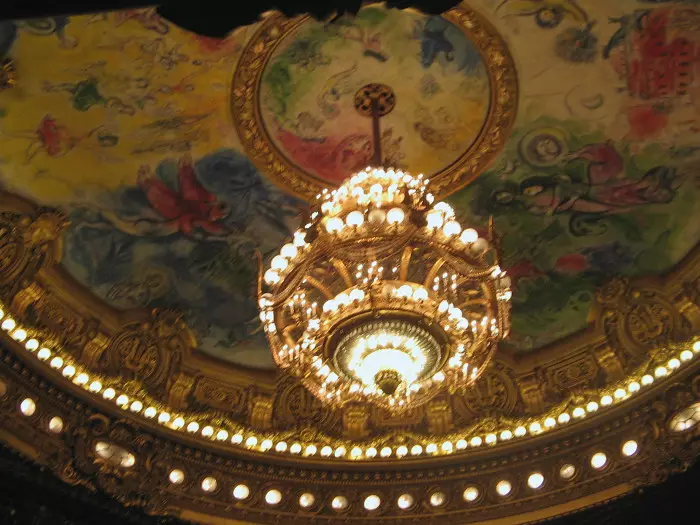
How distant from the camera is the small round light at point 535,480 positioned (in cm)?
1033

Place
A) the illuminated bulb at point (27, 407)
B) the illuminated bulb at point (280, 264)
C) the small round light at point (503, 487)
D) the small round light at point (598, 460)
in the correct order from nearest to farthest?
the illuminated bulb at point (280, 264)
the illuminated bulb at point (27, 407)
the small round light at point (598, 460)
the small round light at point (503, 487)

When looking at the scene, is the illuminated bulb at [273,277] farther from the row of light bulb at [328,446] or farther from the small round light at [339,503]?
the small round light at [339,503]

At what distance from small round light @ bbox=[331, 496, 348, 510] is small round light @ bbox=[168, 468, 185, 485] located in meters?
1.81

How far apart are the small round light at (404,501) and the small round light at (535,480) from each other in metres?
1.40

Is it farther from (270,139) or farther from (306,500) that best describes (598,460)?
(270,139)

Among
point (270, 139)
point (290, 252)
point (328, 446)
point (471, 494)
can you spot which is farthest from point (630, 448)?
point (270, 139)

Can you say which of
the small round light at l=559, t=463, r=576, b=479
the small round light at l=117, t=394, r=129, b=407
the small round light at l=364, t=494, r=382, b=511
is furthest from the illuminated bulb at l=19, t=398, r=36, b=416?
the small round light at l=559, t=463, r=576, b=479

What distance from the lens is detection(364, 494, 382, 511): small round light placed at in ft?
34.5

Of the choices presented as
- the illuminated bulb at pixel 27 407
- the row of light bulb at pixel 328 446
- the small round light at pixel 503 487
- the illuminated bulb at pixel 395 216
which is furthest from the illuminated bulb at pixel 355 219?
the small round light at pixel 503 487

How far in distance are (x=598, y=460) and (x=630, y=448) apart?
39 cm

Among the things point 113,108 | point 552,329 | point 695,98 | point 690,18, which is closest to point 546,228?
point 552,329

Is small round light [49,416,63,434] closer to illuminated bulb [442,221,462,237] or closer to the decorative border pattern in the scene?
the decorative border pattern

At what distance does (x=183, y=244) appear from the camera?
35.9ft

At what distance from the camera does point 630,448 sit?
10.0 m
